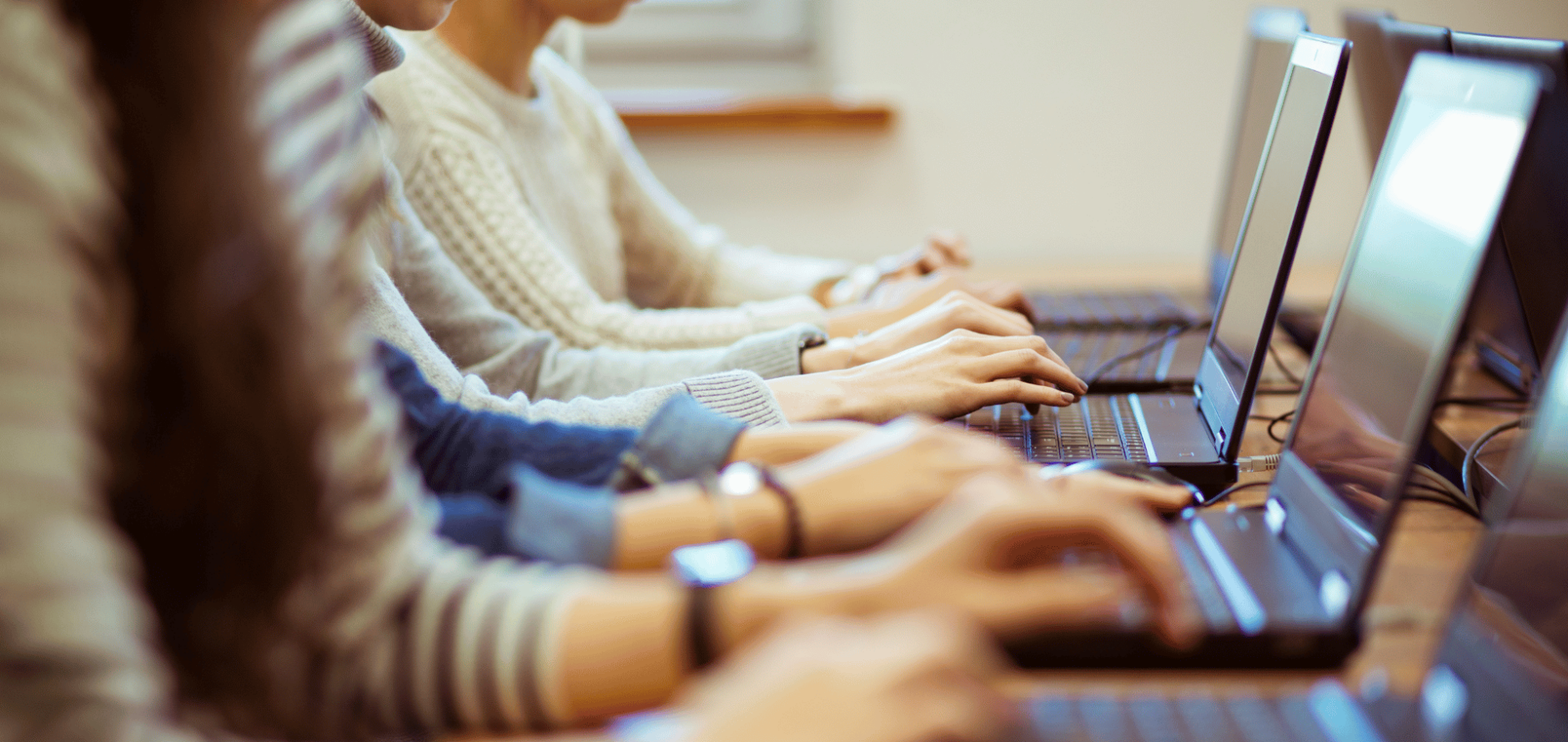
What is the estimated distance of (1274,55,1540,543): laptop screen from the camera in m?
0.47

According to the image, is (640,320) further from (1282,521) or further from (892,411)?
(1282,521)

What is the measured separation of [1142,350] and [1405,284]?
50cm

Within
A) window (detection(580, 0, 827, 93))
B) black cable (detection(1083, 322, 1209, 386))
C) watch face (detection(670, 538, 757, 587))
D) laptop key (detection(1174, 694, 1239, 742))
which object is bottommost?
black cable (detection(1083, 322, 1209, 386))

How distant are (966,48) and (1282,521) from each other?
1.38 metres

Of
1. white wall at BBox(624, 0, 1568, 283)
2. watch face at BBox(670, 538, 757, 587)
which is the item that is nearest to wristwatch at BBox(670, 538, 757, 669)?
watch face at BBox(670, 538, 757, 587)

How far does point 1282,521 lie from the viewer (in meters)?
0.59

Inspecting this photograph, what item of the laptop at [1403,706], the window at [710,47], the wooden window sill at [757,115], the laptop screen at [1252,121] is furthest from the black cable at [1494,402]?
the window at [710,47]

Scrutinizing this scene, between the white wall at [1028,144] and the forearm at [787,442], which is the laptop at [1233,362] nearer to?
the forearm at [787,442]

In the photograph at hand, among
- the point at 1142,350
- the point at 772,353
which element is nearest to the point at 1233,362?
the point at 1142,350

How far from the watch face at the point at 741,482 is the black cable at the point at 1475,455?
53 centimetres

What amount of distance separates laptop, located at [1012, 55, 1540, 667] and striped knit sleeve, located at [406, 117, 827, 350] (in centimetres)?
60

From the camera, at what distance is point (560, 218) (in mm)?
1227

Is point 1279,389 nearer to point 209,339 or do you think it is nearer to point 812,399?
point 812,399

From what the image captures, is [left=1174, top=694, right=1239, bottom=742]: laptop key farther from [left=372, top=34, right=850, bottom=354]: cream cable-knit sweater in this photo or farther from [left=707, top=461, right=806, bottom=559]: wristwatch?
[left=372, top=34, right=850, bottom=354]: cream cable-knit sweater
